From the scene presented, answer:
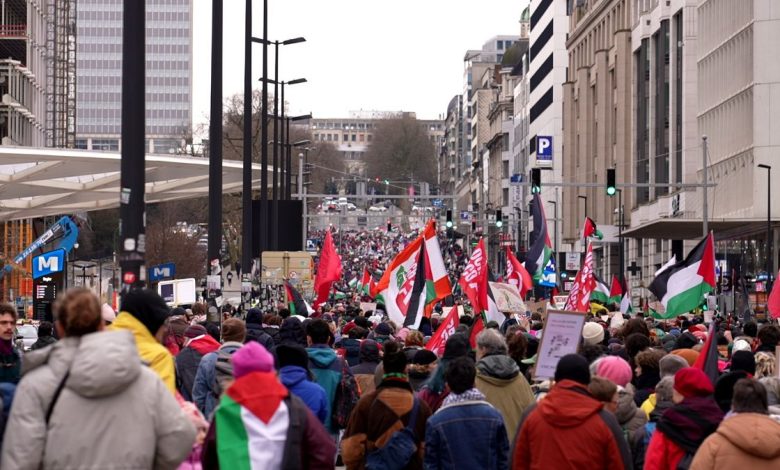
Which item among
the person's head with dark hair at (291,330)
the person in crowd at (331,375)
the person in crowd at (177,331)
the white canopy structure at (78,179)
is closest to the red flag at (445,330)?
the person in crowd at (177,331)

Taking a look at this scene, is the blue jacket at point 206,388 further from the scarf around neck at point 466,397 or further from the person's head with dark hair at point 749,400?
the person's head with dark hair at point 749,400

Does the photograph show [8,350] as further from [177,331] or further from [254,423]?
[254,423]

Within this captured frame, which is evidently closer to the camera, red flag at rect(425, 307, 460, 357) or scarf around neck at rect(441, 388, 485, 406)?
scarf around neck at rect(441, 388, 485, 406)

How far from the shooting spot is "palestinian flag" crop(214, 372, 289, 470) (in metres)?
9.00

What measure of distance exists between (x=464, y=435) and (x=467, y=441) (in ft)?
0.14

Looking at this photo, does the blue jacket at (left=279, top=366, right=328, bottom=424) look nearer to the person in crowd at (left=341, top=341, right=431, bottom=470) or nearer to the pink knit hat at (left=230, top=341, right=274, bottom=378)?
the person in crowd at (left=341, top=341, right=431, bottom=470)

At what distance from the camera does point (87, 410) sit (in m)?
7.93

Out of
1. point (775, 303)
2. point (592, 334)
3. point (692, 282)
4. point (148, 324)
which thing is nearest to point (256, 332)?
point (592, 334)

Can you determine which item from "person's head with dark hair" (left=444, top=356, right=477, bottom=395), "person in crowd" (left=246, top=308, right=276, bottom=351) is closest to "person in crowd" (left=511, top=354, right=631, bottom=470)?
"person's head with dark hair" (left=444, top=356, right=477, bottom=395)

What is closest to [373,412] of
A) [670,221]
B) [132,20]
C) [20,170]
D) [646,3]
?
[132,20]

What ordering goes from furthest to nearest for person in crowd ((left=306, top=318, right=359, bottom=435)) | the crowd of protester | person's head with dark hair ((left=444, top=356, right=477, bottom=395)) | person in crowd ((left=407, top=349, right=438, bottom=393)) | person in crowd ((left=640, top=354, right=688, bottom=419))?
person in crowd ((left=306, top=318, right=359, bottom=435)) → person in crowd ((left=407, top=349, right=438, bottom=393)) → person in crowd ((left=640, top=354, right=688, bottom=419)) → person's head with dark hair ((left=444, top=356, right=477, bottom=395)) → the crowd of protester

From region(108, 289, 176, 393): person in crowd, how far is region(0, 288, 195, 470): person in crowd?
4.08 ft

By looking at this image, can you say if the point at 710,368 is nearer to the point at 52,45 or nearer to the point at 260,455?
the point at 260,455

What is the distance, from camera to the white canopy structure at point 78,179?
48734mm
